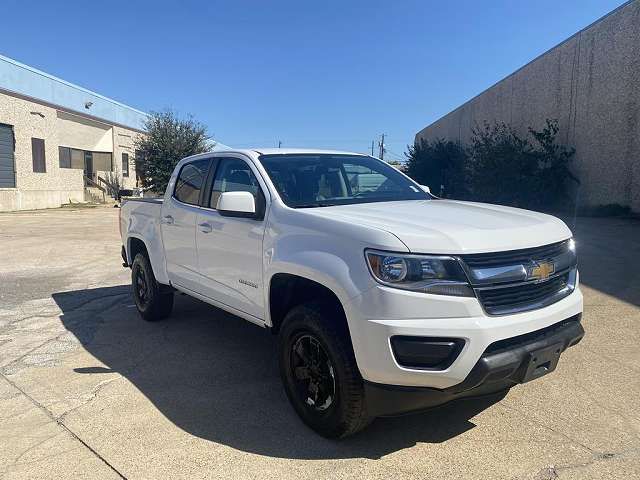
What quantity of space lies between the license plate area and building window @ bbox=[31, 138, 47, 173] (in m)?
31.3

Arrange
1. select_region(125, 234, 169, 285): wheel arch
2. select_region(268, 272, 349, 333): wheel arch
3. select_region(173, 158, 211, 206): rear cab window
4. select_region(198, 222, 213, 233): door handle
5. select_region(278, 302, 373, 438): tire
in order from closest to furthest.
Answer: select_region(278, 302, 373, 438): tire < select_region(268, 272, 349, 333): wheel arch < select_region(198, 222, 213, 233): door handle < select_region(173, 158, 211, 206): rear cab window < select_region(125, 234, 169, 285): wheel arch

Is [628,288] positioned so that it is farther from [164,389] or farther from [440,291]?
[164,389]

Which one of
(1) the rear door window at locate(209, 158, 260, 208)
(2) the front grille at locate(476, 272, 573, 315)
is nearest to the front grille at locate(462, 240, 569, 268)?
(2) the front grille at locate(476, 272, 573, 315)

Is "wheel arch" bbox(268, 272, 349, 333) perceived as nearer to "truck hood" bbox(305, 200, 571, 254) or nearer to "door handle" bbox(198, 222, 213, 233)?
"truck hood" bbox(305, 200, 571, 254)

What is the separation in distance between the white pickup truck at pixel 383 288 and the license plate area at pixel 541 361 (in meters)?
0.01

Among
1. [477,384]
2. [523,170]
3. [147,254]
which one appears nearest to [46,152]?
[523,170]

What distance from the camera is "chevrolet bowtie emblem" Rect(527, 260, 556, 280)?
312cm

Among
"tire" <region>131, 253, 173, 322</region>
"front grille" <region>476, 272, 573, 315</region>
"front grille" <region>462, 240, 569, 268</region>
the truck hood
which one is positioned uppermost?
the truck hood

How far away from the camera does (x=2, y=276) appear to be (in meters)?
9.17

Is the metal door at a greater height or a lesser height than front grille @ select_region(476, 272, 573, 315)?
greater

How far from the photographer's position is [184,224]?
509 centimetres

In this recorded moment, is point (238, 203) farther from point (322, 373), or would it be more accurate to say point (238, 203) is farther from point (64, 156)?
point (64, 156)

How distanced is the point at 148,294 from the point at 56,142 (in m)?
29.2

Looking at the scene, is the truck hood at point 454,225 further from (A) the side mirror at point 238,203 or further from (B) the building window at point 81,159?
(B) the building window at point 81,159
